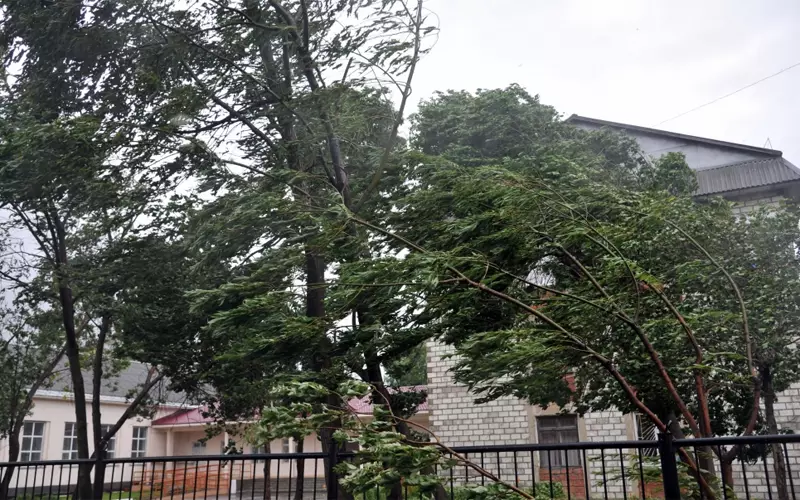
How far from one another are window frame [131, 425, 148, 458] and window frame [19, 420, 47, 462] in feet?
15.9

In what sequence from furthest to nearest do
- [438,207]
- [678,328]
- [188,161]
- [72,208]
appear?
1. [72,208]
2. [188,161]
3. [678,328]
4. [438,207]

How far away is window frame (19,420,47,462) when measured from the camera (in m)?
23.5

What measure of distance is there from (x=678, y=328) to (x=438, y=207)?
9.20 feet

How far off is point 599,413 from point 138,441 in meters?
21.2

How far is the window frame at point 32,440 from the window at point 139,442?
4.95m

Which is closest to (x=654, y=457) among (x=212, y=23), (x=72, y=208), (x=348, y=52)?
(x=348, y=52)

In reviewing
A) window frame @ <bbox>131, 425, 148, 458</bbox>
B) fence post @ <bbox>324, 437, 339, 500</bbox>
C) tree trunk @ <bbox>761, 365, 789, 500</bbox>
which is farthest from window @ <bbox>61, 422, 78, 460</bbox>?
fence post @ <bbox>324, 437, 339, 500</bbox>

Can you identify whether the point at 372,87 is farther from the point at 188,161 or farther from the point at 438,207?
the point at 438,207

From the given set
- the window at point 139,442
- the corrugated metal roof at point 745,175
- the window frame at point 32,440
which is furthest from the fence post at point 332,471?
the window at point 139,442

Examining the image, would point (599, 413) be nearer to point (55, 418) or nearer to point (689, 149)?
point (689, 149)

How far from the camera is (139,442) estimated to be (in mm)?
29234

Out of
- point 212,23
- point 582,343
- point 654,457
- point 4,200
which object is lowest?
point 654,457

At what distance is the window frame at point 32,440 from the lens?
23.5 metres

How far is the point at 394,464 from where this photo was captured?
3.84 m
